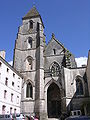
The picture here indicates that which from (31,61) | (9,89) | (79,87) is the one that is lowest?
(9,89)

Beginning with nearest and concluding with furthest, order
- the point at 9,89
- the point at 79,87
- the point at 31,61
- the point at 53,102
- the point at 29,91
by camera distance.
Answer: the point at 9,89 < the point at 79,87 < the point at 29,91 < the point at 53,102 < the point at 31,61

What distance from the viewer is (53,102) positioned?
29.5 meters

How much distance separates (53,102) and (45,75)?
4932mm

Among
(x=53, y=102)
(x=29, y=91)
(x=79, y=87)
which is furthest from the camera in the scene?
(x=53, y=102)

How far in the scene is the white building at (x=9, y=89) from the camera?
22.8m

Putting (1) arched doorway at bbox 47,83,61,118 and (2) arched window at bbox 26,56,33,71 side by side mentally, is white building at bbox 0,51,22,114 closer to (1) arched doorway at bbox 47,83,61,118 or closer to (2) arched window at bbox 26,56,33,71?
(2) arched window at bbox 26,56,33,71

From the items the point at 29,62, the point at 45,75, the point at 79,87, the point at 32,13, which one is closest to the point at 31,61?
the point at 29,62

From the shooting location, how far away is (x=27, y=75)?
29.4 m

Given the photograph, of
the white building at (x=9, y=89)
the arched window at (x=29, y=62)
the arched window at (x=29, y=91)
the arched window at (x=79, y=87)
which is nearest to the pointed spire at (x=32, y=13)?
the arched window at (x=29, y=62)

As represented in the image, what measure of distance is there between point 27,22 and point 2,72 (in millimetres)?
14928

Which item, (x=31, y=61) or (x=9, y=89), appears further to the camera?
(x=31, y=61)

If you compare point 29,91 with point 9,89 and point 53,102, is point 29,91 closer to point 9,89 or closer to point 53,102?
point 9,89

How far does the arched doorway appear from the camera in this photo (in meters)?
28.7

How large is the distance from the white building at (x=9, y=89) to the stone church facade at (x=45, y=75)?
138cm
